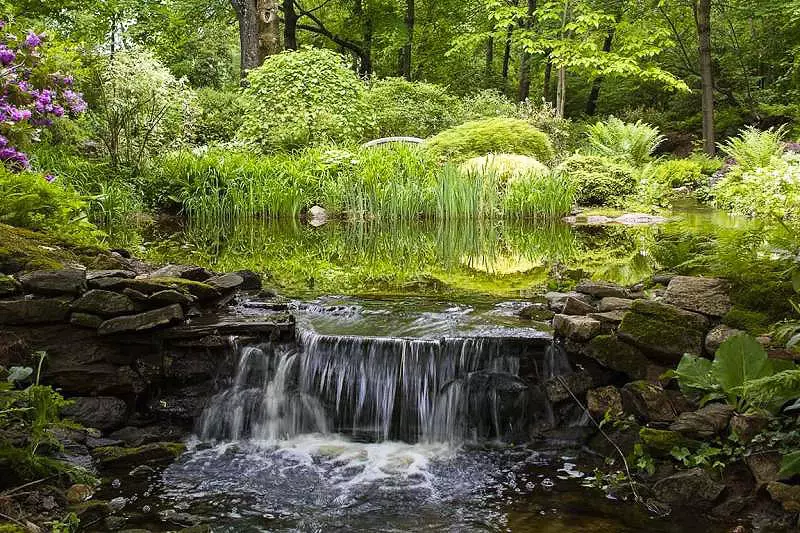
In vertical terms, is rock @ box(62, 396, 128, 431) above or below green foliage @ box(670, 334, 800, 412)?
below

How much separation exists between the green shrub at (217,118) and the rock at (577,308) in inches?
532

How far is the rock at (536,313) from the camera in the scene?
209 inches

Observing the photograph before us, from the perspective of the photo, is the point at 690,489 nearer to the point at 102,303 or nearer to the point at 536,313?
the point at 536,313

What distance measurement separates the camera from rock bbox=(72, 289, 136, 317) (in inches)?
181

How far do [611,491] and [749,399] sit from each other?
81 centimetres

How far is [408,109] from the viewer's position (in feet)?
61.1

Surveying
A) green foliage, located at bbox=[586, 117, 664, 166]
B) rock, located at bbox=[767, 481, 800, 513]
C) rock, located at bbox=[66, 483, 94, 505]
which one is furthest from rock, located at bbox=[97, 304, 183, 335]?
green foliage, located at bbox=[586, 117, 664, 166]

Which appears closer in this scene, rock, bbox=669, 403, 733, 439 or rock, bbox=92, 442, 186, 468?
rock, bbox=669, 403, 733, 439

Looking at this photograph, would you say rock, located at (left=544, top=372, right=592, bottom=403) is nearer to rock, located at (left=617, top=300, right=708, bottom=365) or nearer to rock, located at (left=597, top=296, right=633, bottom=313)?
rock, located at (left=617, top=300, right=708, bottom=365)

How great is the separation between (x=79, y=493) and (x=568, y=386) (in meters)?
2.77

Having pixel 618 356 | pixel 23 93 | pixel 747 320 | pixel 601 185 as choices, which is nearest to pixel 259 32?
pixel 601 185

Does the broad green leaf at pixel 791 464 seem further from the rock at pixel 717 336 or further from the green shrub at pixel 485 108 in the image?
the green shrub at pixel 485 108

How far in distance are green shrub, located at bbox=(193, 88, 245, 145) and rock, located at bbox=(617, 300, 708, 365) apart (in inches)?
558

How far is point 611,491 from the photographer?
143 inches
